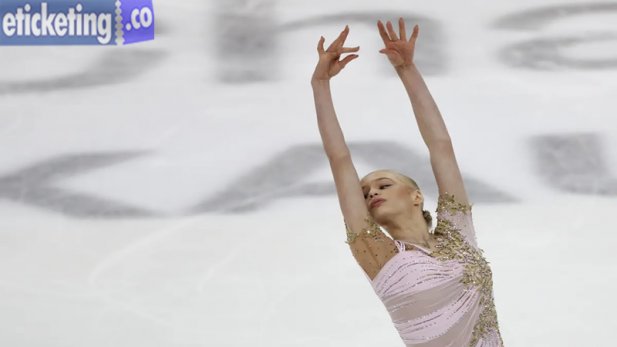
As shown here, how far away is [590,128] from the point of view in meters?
4.19

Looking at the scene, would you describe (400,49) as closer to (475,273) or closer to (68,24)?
(475,273)

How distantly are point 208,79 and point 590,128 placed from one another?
1652mm

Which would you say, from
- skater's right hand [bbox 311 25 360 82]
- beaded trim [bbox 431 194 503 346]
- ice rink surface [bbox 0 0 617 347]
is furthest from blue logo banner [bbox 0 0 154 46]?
beaded trim [bbox 431 194 503 346]

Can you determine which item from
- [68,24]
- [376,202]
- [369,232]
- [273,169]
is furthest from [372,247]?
[68,24]

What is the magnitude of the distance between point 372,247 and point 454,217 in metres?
0.26

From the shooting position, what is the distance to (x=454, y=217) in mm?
2504

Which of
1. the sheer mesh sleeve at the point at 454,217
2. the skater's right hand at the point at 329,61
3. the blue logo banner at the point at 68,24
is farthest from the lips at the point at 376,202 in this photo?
the blue logo banner at the point at 68,24

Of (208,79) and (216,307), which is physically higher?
(208,79)

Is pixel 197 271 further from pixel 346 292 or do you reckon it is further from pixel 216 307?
pixel 346 292

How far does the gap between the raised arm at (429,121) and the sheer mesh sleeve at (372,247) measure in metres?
0.25

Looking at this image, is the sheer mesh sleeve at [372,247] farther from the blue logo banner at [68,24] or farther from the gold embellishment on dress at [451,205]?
the blue logo banner at [68,24]

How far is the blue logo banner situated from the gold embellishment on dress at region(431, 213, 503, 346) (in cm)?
261

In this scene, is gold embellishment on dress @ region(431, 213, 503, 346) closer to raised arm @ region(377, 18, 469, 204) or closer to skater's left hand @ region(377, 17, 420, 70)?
raised arm @ region(377, 18, 469, 204)

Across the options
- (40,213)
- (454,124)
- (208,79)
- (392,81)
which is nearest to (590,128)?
(454,124)
